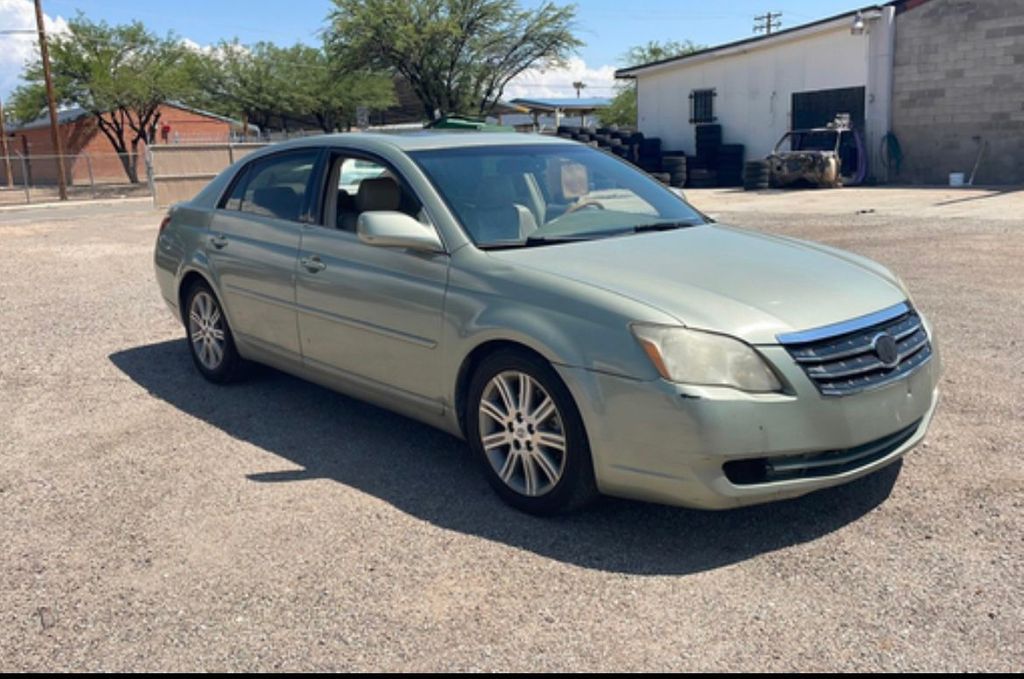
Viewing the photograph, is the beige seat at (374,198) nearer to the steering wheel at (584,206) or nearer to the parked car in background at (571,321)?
the parked car in background at (571,321)

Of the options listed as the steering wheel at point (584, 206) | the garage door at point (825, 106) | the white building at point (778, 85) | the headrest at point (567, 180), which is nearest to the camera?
the steering wheel at point (584, 206)

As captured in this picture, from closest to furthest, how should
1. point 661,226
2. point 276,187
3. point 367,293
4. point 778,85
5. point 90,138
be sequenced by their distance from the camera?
point 367,293, point 661,226, point 276,187, point 778,85, point 90,138

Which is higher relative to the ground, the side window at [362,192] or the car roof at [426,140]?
the car roof at [426,140]

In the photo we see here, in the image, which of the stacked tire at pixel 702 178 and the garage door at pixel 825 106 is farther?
the stacked tire at pixel 702 178

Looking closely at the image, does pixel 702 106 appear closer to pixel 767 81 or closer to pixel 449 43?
pixel 767 81

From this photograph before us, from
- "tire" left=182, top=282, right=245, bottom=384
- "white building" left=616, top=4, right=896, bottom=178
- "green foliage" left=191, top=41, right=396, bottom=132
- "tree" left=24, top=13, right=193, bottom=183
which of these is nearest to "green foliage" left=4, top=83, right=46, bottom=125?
"tree" left=24, top=13, right=193, bottom=183

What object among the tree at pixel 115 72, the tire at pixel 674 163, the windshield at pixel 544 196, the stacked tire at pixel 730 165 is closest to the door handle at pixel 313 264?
the windshield at pixel 544 196

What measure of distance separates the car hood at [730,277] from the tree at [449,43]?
115ft

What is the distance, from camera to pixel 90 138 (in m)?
50.0

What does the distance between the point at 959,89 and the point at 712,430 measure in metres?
24.4

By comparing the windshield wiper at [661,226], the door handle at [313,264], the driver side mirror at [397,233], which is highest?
the driver side mirror at [397,233]

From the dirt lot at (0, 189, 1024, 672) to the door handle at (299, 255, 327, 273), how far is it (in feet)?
2.96

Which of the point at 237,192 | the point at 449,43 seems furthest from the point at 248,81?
the point at 237,192

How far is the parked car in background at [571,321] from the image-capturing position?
11.3 ft
